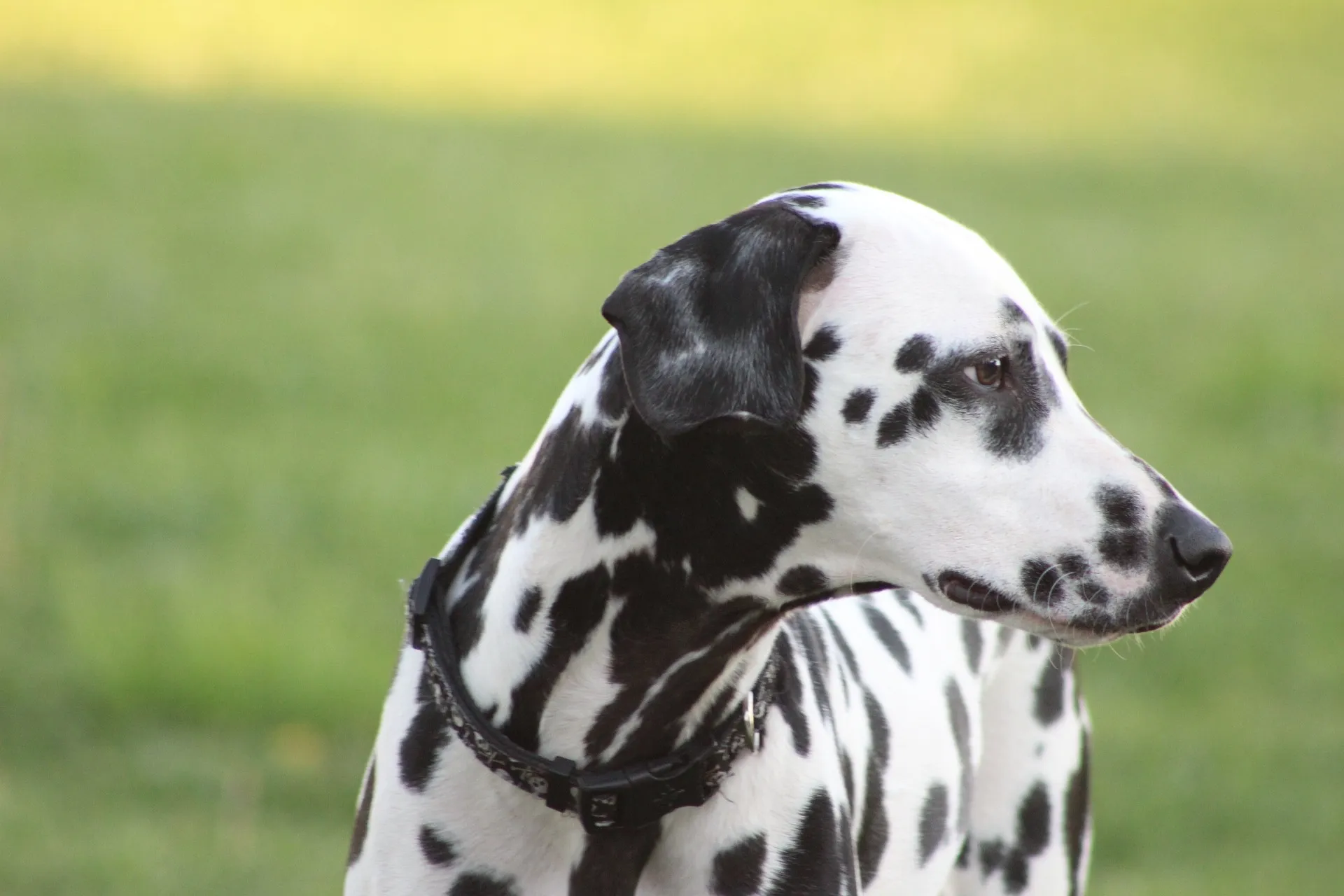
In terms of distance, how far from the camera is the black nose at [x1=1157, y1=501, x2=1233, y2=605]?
9.44 feet

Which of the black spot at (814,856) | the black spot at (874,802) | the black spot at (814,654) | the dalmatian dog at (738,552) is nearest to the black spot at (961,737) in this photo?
the black spot at (874,802)

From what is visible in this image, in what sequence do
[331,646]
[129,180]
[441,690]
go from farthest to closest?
[129,180] → [331,646] → [441,690]

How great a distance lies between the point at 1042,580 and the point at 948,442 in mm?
275

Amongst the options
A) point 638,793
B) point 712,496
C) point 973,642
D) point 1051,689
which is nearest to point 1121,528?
point 712,496

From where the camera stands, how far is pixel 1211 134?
1977 cm

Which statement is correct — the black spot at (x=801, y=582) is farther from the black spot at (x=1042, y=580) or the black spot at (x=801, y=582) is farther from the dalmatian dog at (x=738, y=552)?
the black spot at (x=1042, y=580)

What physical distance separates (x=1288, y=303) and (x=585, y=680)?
11.3 meters

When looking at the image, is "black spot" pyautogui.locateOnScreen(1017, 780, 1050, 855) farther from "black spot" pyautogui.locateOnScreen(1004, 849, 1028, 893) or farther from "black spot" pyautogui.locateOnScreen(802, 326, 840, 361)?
"black spot" pyautogui.locateOnScreen(802, 326, 840, 361)

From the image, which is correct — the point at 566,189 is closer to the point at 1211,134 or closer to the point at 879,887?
the point at 1211,134

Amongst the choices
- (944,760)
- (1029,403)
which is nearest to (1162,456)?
(944,760)

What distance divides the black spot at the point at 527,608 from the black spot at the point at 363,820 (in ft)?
1.46

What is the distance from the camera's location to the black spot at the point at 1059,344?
3055mm

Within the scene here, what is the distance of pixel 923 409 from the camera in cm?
289

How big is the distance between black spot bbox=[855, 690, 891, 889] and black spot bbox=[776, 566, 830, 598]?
71cm
